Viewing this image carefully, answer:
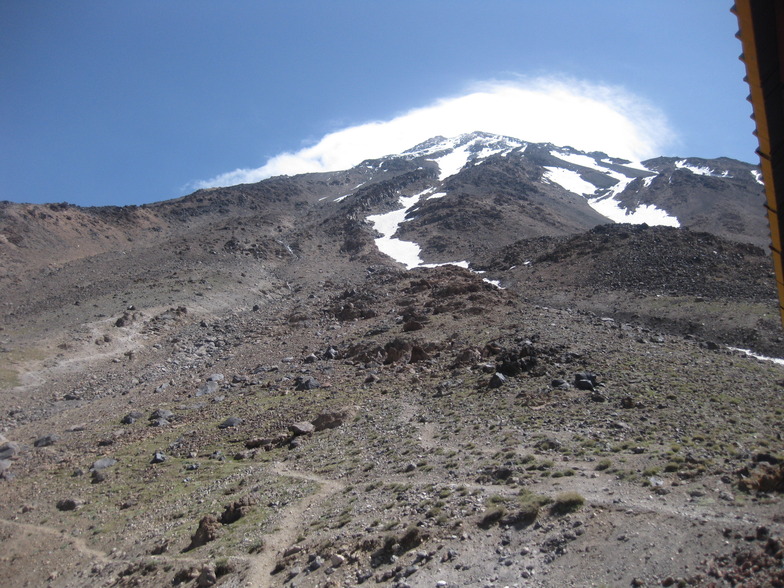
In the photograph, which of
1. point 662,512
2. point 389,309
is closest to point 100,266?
point 389,309

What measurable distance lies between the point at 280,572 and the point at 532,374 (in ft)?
51.0

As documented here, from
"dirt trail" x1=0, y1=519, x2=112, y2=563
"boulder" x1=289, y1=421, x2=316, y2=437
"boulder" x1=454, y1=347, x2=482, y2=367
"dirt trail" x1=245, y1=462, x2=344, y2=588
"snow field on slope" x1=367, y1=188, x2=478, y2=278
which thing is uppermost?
"snow field on slope" x1=367, y1=188, x2=478, y2=278

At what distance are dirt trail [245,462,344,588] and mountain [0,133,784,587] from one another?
0.27 ft

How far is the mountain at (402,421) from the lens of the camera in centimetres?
1072

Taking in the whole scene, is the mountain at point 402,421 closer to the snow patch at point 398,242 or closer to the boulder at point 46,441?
the boulder at point 46,441

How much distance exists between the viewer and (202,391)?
106ft

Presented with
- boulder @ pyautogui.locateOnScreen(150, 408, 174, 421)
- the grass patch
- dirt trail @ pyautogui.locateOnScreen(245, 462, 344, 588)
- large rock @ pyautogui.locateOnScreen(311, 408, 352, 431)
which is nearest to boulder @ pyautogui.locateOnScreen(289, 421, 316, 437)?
large rock @ pyautogui.locateOnScreen(311, 408, 352, 431)

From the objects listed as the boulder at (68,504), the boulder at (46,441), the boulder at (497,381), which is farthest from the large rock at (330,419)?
the boulder at (46,441)

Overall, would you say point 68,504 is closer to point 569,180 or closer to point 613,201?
point 613,201

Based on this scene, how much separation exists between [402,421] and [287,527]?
8426 mm

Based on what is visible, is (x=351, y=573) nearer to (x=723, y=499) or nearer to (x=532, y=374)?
(x=723, y=499)

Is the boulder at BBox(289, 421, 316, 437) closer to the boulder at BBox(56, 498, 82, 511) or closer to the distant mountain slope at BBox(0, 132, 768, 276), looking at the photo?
the boulder at BBox(56, 498, 82, 511)

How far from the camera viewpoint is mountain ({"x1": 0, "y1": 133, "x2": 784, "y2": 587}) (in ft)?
35.2

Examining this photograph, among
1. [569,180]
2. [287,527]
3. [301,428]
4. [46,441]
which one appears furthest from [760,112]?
[569,180]
